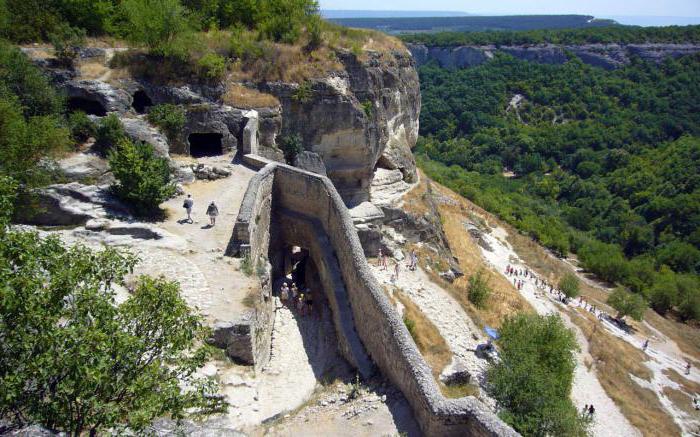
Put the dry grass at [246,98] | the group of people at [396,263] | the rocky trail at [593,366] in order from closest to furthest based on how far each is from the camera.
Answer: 1. the rocky trail at [593,366]
2. the dry grass at [246,98]
3. the group of people at [396,263]

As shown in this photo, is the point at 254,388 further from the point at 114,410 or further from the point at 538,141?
the point at 538,141

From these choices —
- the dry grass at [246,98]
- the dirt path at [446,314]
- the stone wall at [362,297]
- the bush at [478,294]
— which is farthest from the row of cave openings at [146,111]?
the bush at [478,294]

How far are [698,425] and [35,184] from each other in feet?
95.4

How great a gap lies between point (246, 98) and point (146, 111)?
444cm

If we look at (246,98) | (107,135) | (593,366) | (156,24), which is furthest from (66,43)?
(593,366)

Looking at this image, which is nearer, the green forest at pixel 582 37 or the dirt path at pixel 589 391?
the dirt path at pixel 589 391

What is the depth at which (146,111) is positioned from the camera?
20453mm

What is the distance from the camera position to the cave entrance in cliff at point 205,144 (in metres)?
21.4

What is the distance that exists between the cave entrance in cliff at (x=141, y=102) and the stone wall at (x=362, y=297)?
8262 millimetres

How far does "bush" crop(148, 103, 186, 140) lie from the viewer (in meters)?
19.6

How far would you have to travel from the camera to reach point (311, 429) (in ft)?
28.7

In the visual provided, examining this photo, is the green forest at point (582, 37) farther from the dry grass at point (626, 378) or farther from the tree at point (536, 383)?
the tree at point (536, 383)

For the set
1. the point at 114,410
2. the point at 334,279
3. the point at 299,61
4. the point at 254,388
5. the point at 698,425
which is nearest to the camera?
the point at 114,410

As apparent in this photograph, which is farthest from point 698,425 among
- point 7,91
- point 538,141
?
point 538,141
